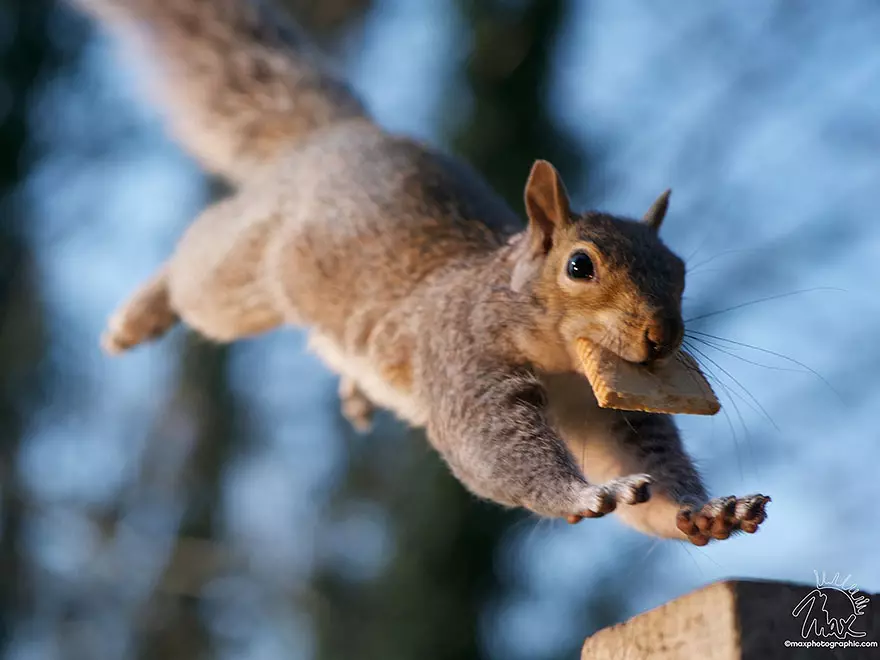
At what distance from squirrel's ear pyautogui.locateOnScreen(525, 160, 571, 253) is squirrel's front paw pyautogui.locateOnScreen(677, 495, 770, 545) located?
2.51 ft

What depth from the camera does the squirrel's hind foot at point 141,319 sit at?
11.8 ft

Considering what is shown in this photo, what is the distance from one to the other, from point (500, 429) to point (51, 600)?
810cm

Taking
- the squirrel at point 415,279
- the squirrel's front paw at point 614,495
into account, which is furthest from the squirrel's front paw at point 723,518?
the squirrel's front paw at point 614,495

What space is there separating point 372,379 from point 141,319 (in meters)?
1.09

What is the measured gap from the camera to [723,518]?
1.78 meters

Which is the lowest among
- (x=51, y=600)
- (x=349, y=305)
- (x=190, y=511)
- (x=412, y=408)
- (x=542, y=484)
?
(x=542, y=484)

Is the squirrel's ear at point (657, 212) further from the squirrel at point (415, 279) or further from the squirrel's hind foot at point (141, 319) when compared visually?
the squirrel's hind foot at point (141, 319)

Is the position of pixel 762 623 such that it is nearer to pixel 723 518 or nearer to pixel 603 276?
pixel 723 518

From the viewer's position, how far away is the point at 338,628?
21.1 ft

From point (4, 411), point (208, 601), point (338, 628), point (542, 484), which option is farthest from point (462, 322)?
point (4, 411)

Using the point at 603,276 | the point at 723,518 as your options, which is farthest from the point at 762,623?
the point at 603,276

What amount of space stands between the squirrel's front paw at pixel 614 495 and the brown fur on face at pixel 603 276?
0.95 ft

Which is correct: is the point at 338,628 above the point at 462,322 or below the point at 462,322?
above

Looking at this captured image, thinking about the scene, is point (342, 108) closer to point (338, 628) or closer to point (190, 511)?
point (338, 628)
